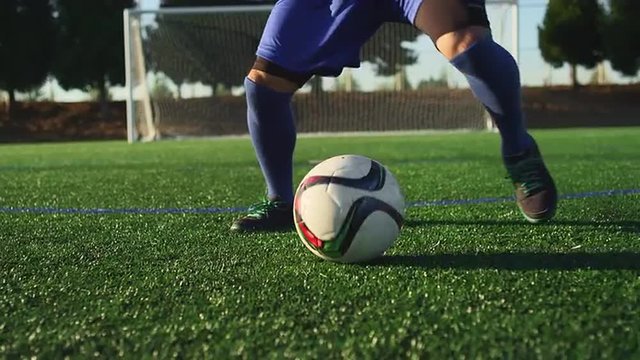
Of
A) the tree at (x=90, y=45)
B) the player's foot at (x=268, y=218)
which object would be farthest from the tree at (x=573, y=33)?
the player's foot at (x=268, y=218)

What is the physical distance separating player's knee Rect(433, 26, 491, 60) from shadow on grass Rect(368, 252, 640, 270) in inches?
26.7

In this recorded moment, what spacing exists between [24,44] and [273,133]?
98.0 ft

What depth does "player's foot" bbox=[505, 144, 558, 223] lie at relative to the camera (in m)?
2.37

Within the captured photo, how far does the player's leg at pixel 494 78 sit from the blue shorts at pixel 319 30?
0.93 feet

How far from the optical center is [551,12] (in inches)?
1098

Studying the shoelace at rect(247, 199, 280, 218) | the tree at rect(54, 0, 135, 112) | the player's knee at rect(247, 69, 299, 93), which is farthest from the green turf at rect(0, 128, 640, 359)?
the tree at rect(54, 0, 135, 112)

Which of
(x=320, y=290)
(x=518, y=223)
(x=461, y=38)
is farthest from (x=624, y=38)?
(x=320, y=290)

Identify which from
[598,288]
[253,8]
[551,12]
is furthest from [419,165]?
[551,12]

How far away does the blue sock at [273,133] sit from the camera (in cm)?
268

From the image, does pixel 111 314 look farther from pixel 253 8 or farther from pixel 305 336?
pixel 253 8

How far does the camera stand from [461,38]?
2.24 m

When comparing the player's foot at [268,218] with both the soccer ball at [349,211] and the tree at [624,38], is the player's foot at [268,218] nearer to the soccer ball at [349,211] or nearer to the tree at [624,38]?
the soccer ball at [349,211]

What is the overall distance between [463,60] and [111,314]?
1.37 meters

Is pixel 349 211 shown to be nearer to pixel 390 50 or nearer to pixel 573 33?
pixel 390 50
